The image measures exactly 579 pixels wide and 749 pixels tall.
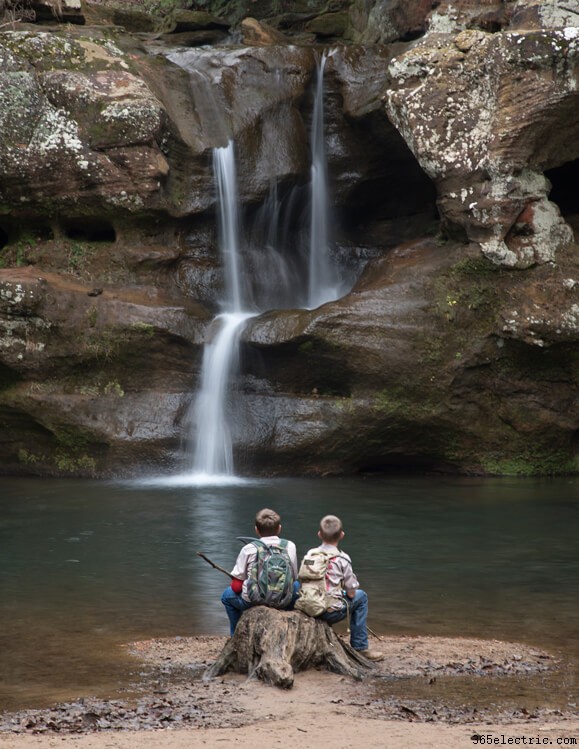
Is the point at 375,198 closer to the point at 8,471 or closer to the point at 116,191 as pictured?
the point at 116,191

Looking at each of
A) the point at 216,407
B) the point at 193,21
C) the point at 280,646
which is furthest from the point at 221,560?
the point at 193,21

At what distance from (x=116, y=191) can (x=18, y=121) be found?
7.31ft

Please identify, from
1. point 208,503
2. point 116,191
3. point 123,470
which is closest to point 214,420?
point 123,470

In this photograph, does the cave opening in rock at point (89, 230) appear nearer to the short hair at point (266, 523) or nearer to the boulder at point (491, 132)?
the boulder at point (491, 132)

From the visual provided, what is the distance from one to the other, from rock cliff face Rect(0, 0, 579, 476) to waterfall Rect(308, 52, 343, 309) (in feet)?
0.74

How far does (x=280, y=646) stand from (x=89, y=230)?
14600 millimetres

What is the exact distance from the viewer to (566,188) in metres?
20.8

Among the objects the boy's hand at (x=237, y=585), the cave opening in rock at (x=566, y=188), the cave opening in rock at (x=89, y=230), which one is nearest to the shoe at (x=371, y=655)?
the boy's hand at (x=237, y=585)

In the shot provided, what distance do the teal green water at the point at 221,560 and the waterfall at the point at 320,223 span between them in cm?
456

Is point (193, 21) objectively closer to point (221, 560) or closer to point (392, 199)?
point (392, 199)

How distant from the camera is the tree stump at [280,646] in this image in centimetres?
746

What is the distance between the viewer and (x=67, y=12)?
21.8 metres

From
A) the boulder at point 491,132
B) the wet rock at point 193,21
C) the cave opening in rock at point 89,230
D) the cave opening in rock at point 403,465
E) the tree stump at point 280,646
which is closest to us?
the tree stump at point 280,646

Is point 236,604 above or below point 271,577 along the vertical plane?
below
